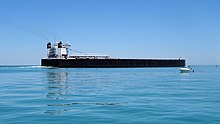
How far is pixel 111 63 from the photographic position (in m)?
156

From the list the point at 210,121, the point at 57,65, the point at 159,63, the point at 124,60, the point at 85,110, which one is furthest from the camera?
the point at 159,63

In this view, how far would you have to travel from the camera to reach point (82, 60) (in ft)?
490

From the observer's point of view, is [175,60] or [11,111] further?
[175,60]

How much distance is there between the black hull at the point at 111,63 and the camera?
14788 cm

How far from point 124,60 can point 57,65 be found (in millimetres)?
35784

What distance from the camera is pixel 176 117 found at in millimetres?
14406

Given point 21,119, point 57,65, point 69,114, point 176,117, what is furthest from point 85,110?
point 57,65

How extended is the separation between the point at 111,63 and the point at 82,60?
16037 millimetres

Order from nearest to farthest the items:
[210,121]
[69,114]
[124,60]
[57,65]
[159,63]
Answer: [210,121], [69,114], [57,65], [124,60], [159,63]

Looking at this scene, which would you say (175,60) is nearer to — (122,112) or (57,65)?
(57,65)

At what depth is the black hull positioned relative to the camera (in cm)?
14788

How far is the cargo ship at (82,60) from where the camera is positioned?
148 meters

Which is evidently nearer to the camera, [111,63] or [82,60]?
[82,60]

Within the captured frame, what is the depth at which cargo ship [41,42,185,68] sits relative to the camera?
148 meters
